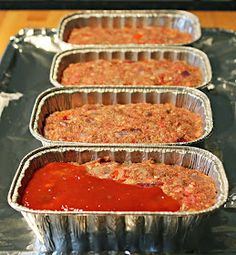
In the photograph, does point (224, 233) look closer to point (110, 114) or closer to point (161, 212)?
point (161, 212)

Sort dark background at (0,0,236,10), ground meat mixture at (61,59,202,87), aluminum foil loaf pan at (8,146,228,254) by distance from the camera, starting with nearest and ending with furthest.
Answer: aluminum foil loaf pan at (8,146,228,254), ground meat mixture at (61,59,202,87), dark background at (0,0,236,10)

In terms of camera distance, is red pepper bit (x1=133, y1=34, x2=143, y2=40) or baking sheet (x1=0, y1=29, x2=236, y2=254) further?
red pepper bit (x1=133, y1=34, x2=143, y2=40)

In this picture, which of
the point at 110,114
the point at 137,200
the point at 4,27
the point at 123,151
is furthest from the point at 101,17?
the point at 137,200

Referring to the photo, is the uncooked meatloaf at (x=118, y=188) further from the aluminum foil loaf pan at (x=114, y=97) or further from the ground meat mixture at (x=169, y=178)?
the aluminum foil loaf pan at (x=114, y=97)

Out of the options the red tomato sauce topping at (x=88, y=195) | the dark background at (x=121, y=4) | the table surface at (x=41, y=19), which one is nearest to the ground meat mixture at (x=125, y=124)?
the red tomato sauce topping at (x=88, y=195)

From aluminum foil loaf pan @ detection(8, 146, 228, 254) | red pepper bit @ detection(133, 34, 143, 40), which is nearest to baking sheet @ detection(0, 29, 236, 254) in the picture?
aluminum foil loaf pan @ detection(8, 146, 228, 254)

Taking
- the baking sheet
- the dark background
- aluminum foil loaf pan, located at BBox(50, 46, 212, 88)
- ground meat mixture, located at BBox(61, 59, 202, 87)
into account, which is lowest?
the baking sheet

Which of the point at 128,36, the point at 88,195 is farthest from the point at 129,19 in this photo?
the point at 88,195

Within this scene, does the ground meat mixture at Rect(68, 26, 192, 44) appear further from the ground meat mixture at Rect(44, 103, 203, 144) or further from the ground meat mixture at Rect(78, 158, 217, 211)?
the ground meat mixture at Rect(78, 158, 217, 211)
